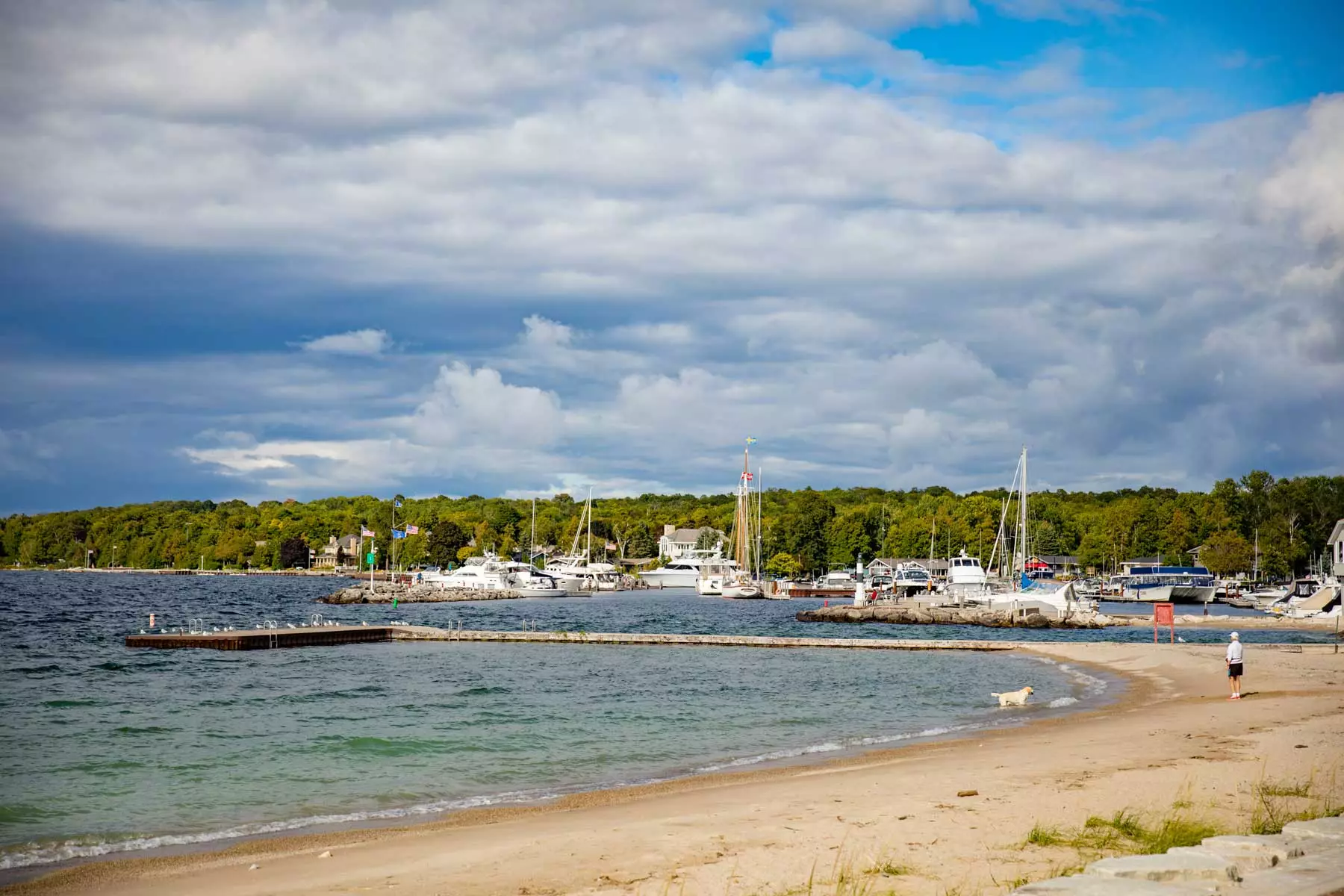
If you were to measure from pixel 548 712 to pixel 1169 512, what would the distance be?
585 ft

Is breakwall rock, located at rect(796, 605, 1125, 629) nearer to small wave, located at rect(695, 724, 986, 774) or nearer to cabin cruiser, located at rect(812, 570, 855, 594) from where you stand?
cabin cruiser, located at rect(812, 570, 855, 594)

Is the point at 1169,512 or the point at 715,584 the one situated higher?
the point at 1169,512

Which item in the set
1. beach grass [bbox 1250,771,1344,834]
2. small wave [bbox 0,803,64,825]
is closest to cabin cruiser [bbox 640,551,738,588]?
small wave [bbox 0,803,64,825]

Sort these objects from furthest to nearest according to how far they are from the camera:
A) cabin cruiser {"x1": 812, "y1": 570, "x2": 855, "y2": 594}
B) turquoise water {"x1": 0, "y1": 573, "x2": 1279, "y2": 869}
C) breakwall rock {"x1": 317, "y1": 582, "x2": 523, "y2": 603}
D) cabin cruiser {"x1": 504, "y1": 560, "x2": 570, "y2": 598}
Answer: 1. cabin cruiser {"x1": 812, "y1": 570, "x2": 855, "y2": 594}
2. cabin cruiser {"x1": 504, "y1": 560, "x2": 570, "y2": 598}
3. breakwall rock {"x1": 317, "y1": 582, "x2": 523, "y2": 603}
4. turquoise water {"x1": 0, "y1": 573, "x2": 1279, "y2": 869}

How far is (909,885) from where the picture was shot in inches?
472

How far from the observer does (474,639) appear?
6328cm

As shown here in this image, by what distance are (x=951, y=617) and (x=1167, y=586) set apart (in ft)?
177

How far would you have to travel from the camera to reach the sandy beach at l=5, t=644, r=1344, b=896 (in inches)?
517

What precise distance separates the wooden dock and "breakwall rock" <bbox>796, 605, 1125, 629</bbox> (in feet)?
146

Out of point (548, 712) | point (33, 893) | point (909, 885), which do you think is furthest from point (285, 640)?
point (909, 885)

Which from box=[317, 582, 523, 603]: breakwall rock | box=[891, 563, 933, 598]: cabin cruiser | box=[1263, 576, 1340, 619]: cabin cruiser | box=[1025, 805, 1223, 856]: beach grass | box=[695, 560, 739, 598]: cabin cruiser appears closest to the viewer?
box=[1025, 805, 1223, 856]: beach grass

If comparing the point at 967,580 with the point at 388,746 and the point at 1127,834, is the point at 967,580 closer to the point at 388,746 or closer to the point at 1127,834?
the point at 388,746

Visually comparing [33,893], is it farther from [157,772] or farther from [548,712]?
[548,712]

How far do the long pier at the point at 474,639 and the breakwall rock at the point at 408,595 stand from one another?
56019mm
